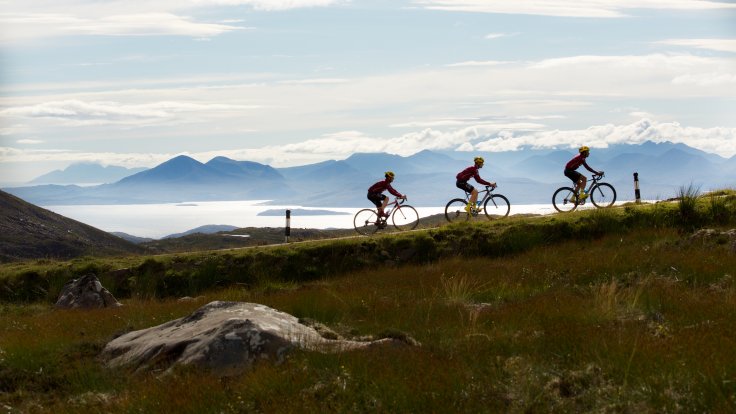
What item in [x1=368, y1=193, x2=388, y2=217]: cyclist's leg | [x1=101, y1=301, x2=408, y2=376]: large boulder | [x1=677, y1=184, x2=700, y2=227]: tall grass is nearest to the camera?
[x1=101, y1=301, x2=408, y2=376]: large boulder

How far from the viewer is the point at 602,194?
28938 mm

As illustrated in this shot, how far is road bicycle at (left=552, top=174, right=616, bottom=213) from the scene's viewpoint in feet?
94.5

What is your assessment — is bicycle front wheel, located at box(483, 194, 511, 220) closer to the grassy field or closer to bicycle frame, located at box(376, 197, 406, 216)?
bicycle frame, located at box(376, 197, 406, 216)

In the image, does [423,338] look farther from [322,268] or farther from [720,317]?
[322,268]

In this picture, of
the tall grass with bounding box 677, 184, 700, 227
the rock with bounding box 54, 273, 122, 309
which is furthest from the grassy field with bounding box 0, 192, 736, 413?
the tall grass with bounding box 677, 184, 700, 227

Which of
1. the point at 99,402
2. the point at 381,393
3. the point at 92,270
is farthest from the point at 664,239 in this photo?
the point at 92,270

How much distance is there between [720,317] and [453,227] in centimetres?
1452

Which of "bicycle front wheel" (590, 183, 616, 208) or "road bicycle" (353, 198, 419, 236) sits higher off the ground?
"bicycle front wheel" (590, 183, 616, 208)

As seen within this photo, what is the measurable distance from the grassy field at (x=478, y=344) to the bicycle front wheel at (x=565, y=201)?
7.16 m

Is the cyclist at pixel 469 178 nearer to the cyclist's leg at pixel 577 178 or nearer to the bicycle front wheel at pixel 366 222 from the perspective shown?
the cyclist's leg at pixel 577 178

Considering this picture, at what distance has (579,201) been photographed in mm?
28703

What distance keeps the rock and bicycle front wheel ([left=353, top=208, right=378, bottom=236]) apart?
10.4 meters

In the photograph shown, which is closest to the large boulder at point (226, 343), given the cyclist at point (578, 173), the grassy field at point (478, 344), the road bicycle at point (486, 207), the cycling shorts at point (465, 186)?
the grassy field at point (478, 344)

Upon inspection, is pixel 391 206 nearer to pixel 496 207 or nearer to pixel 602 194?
pixel 496 207
